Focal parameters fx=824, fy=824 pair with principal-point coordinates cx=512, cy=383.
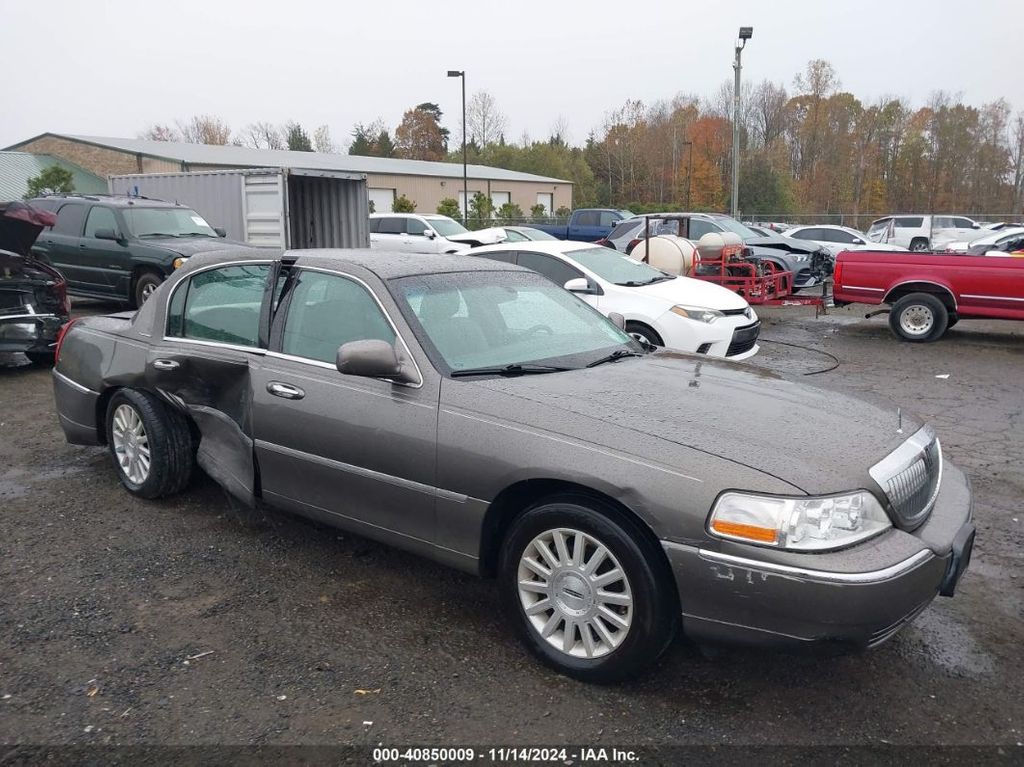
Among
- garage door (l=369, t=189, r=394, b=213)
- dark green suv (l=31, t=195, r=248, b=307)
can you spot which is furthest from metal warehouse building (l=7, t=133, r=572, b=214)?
dark green suv (l=31, t=195, r=248, b=307)

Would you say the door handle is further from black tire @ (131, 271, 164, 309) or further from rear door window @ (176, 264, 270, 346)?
black tire @ (131, 271, 164, 309)

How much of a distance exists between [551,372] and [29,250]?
7.36 meters

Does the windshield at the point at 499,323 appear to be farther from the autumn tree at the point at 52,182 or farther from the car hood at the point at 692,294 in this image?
the autumn tree at the point at 52,182

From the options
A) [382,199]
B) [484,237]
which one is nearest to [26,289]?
[484,237]

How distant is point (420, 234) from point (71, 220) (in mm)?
9025

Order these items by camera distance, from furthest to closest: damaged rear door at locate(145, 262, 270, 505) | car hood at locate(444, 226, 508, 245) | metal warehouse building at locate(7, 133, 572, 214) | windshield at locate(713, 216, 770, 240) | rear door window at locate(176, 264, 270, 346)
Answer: metal warehouse building at locate(7, 133, 572, 214) < car hood at locate(444, 226, 508, 245) < windshield at locate(713, 216, 770, 240) < rear door window at locate(176, 264, 270, 346) < damaged rear door at locate(145, 262, 270, 505)

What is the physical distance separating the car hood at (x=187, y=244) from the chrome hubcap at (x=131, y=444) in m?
7.35

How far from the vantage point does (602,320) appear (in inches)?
181

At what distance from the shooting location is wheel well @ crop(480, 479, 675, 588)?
2943 millimetres

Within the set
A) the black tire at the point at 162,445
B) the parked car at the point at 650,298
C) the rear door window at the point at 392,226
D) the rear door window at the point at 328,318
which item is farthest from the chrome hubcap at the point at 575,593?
the rear door window at the point at 392,226

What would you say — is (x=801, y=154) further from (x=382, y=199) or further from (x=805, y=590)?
(x=805, y=590)

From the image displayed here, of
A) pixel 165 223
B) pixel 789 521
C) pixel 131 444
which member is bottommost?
pixel 131 444

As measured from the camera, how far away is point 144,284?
12188 millimetres

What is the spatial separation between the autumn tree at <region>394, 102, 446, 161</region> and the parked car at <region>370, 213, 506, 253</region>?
60446mm
